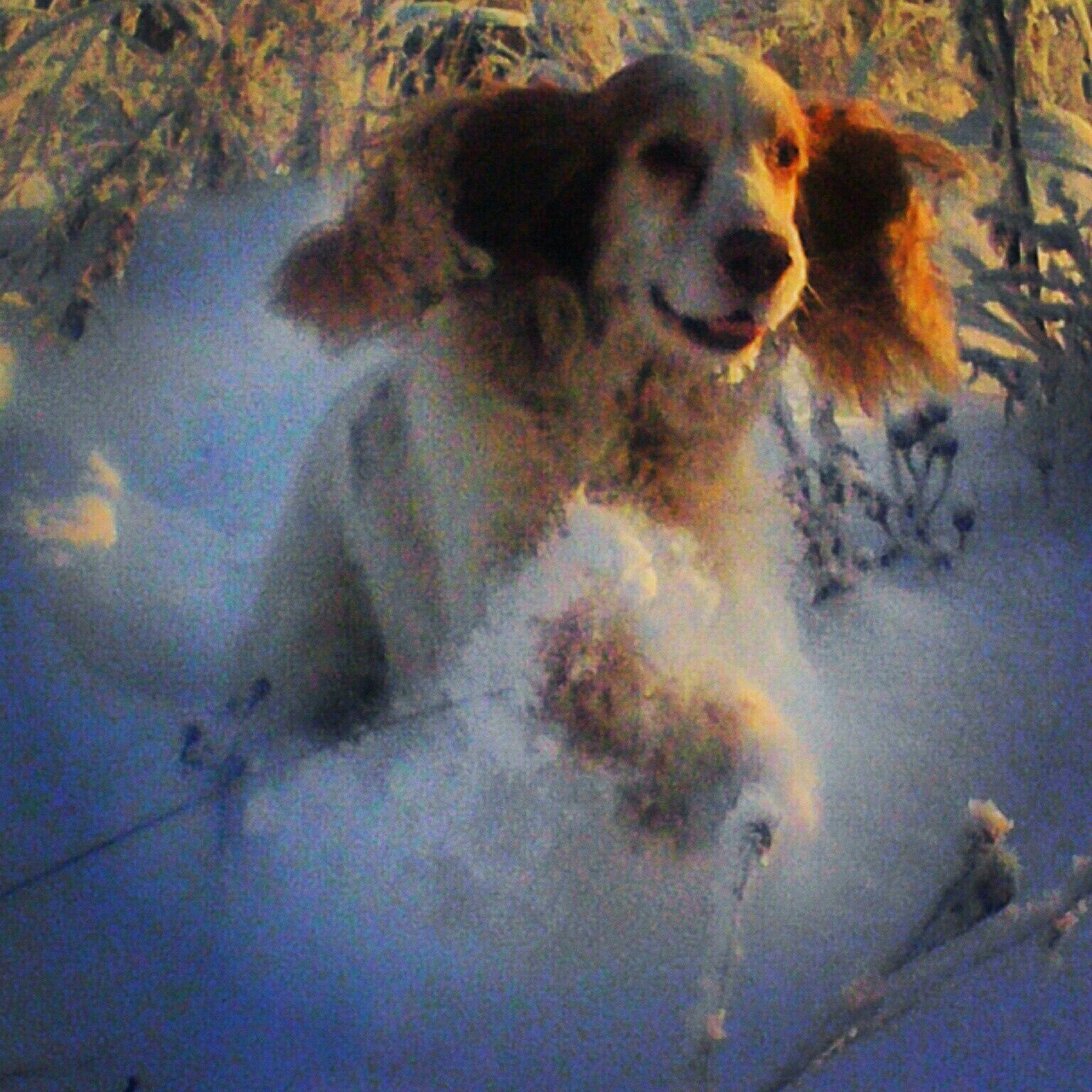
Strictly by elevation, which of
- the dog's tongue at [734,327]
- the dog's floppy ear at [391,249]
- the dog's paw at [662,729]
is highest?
the dog's floppy ear at [391,249]

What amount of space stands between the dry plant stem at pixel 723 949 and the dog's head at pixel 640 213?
58 cm

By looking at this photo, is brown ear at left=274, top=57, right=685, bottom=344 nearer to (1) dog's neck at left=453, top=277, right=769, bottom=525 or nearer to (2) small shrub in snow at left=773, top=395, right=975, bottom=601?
(1) dog's neck at left=453, top=277, right=769, bottom=525

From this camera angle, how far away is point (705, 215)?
4.53ft

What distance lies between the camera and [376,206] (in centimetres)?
148

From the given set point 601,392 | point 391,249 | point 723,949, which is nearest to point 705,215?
point 601,392

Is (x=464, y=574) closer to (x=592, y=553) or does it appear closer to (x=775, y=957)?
(x=592, y=553)

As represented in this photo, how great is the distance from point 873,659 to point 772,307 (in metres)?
0.47

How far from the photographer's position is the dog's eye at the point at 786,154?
4.73 feet

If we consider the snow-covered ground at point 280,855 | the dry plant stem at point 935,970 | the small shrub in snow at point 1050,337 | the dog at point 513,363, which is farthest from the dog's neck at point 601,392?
the dry plant stem at point 935,970

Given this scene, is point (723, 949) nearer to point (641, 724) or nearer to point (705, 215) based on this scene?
point (641, 724)

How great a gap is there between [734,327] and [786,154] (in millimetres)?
210

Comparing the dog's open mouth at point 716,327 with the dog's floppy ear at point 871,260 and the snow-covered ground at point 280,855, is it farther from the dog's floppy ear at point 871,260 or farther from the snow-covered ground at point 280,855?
the snow-covered ground at point 280,855

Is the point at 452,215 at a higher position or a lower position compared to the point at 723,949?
higher

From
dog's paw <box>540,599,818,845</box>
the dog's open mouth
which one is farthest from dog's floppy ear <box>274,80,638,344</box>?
dog's paw <box>540,599,818,845</box>
